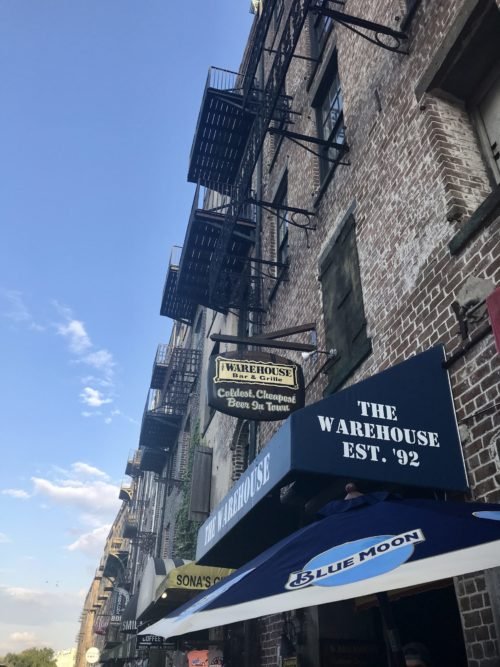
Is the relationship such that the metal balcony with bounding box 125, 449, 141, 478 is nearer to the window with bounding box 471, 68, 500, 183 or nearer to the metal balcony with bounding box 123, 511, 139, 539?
the metal balcony with bounding box 123, 511, 139, 539

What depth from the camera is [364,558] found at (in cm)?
269

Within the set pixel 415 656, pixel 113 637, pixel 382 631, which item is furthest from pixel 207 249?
pixel 113 637

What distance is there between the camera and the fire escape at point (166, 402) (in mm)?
22172

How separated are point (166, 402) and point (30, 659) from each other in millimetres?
64772

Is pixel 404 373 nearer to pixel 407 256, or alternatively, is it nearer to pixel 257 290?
pixel 407 256

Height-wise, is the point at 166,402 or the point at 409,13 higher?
the point at 166,402

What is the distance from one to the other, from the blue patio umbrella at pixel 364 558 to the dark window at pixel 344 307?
11.2 ft

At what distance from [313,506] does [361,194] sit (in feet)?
13.4

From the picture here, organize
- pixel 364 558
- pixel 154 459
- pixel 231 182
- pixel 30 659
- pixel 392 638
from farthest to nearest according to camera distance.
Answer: pixel 30 659, pixel 154 459, pixel 231 182, pixel 392 638, pixel 364 558

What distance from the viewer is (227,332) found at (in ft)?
50.2

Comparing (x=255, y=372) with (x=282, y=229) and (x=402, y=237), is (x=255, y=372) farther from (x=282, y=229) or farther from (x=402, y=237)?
(x=282, y=229)

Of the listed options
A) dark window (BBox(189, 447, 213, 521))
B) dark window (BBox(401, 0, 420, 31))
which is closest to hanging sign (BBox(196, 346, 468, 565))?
dark window (BBox(401, 0, 420, 31))

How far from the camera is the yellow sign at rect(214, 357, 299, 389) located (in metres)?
7.83

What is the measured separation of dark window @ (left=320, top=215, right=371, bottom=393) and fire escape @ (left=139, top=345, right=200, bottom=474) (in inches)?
535
